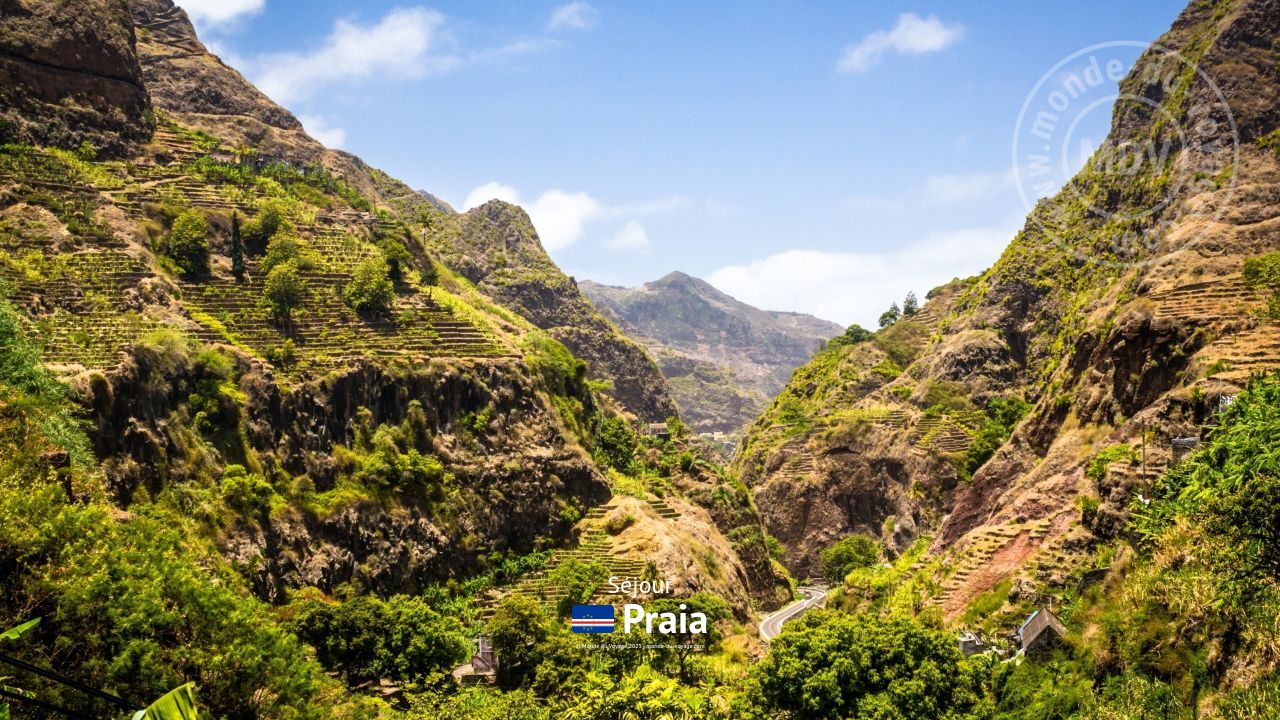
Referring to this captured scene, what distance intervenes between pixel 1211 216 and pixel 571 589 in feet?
167

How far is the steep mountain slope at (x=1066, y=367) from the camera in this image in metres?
46.3

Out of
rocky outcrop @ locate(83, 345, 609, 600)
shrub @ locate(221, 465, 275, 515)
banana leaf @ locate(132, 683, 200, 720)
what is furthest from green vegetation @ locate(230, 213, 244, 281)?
banana leaf @ locate(132, 683, 200, 720)

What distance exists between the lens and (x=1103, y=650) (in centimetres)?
3369

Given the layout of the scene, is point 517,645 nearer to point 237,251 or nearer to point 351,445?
point 351,445

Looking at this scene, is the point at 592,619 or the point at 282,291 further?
the point at 282,291

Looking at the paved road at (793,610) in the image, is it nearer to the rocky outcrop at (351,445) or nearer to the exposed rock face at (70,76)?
the rocky outcrop at (351,445)

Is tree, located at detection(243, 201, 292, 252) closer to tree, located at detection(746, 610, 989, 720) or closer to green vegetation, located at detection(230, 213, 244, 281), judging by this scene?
green vegetation, located at detection(230, 213, 244, 281)

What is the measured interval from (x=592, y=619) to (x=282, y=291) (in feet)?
106

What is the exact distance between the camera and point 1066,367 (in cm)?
6494

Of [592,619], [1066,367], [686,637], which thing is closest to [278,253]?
[592,619]

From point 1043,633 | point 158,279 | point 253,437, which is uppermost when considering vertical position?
point 158,279

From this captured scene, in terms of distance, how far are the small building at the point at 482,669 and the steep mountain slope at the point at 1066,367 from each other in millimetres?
26503

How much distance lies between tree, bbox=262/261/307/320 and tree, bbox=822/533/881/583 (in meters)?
63.5

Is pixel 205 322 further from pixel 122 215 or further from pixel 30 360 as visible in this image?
pixel 30 360
